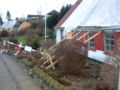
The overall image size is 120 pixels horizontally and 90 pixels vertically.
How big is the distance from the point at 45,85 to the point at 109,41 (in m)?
6.22

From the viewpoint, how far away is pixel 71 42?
10.1 m

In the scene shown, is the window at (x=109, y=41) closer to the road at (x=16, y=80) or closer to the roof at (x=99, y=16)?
the roof at (x=99, y=16)

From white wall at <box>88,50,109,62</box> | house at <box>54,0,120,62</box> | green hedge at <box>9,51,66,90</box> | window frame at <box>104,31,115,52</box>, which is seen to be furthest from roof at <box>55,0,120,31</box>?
green hedge at <box>9,51,66,90</box>

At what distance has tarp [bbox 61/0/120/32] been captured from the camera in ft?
36.1

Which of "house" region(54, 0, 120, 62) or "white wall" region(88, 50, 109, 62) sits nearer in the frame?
"house" region(54, 0, 120, 62)

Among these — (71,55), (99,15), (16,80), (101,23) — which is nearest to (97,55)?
(99,15)

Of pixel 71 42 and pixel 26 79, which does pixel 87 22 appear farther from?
pixel 26 79

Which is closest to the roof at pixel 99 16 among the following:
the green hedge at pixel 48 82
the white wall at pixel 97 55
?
the white wall at pixel 97 55

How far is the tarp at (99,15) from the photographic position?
11.0m

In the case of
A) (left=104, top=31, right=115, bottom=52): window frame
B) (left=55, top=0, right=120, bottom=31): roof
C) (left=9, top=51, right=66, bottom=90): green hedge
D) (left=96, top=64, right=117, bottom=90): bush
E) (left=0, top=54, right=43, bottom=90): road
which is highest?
(left=55, top=0, right=120, bottom=31): roof

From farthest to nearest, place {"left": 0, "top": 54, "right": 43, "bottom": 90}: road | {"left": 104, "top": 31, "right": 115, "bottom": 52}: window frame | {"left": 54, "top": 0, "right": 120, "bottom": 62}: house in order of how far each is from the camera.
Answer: {"left": 104, "top": 31, "right": 115, "bottom": 52}: window frame → {"left": 54, "top": 0, "right": 120, "bottom": 62}: house → {"left": 0, "top": 54, "right": 43, "bottom": 90}: road

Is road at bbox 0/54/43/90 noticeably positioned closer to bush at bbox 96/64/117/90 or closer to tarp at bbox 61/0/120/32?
bush at bbox 96/64/117/90

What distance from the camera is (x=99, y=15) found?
11625 millimetres

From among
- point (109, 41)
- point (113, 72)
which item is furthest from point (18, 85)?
point (109, 41)
